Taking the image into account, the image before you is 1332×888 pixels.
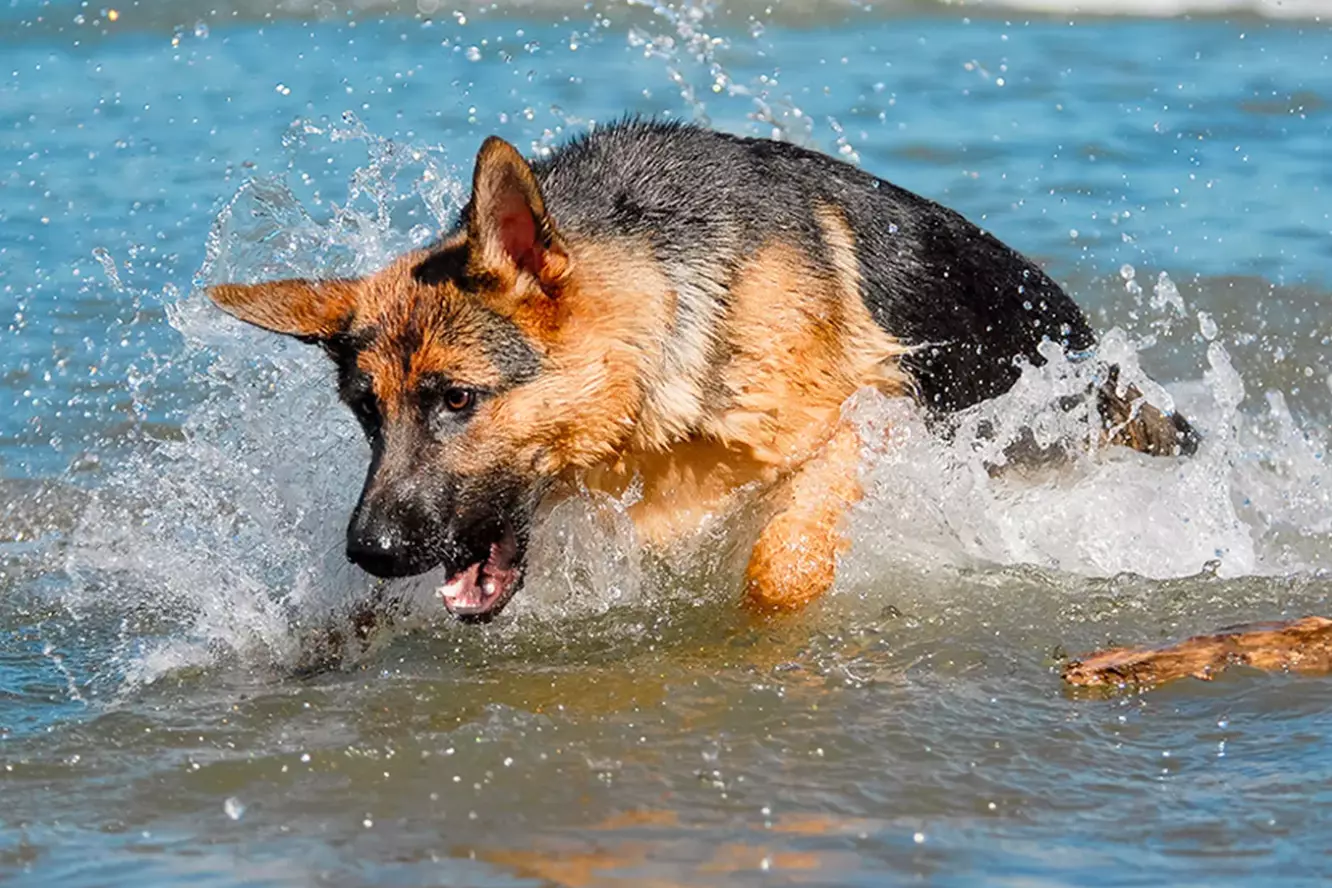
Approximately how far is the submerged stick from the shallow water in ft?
0.25

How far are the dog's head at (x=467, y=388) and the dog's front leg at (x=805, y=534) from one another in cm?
69

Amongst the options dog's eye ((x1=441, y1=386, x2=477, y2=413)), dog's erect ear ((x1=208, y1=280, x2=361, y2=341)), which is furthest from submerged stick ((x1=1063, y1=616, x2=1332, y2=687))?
dog's erect ear ((x1=208, y1=280, x2=361, y2=341))

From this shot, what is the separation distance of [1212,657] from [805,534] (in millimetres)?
1253

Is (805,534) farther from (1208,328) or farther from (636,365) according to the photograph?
(1208,328)

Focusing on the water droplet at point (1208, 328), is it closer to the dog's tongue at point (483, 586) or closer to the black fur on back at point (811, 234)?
the black fur on back at point (811, 234)

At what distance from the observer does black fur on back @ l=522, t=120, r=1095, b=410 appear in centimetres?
564

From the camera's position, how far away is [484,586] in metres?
5.43

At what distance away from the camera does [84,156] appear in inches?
479

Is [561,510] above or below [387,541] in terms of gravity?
below

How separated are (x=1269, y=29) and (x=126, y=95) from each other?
956 centimetres

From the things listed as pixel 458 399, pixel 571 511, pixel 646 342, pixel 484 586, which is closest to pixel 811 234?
pixel 646 342

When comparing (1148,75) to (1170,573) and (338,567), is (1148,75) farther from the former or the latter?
(338,567)

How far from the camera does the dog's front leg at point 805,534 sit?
573 cm

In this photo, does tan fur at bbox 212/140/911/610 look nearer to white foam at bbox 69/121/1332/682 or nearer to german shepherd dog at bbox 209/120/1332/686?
german shepherd dog at bbox 209/120/1332/686
